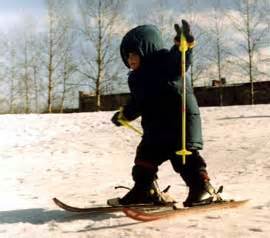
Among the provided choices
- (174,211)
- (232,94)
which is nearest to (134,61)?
(174,211)

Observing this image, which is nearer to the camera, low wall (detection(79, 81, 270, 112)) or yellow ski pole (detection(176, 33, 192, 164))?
yellow ski pole (detection(176, 33, 192, 164))

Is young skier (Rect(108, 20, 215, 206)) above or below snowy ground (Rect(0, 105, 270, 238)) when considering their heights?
above

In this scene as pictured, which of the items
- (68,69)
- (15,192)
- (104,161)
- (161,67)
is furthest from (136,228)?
(68,69)

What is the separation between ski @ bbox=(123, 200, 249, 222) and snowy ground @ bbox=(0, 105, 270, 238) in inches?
2.3

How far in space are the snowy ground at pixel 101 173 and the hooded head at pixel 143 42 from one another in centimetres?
136

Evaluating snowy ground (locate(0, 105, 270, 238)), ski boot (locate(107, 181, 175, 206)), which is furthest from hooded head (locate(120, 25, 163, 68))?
snowy ground (locate(0, 105, 270, 238))

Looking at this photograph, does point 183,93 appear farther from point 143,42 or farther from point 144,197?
point 144,197

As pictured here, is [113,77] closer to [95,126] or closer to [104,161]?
[95,126]

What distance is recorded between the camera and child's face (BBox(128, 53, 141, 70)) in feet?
14.4

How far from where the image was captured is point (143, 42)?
14.3 ft

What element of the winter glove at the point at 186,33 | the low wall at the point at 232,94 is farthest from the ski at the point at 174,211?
the low wall at the point at 232,94

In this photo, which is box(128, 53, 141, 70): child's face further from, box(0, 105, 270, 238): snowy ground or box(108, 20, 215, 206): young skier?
box(0, 105, 270, 238): snowy ground

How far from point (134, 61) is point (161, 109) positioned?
0.48 meters

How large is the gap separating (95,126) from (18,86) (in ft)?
101
